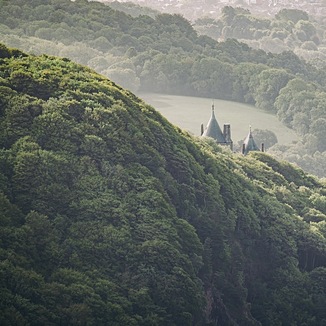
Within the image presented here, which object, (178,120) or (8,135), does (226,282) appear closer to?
(8,135)

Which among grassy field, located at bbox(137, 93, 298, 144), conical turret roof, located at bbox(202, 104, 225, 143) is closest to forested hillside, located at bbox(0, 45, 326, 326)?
conical turret roof, located at bbox(202, 104, 225, 143)

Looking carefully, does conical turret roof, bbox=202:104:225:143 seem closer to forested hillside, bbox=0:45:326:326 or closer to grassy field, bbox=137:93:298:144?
forested hillside, bbox=0:45:326:326

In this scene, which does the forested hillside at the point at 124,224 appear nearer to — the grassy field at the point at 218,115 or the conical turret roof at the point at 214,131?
the conical turret roof at the point at 214,131

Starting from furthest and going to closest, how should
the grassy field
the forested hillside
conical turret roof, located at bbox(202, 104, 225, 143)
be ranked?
the grassy field → conical turret roof, located at bbox(202, 104, 225, 143) → the forested hillside

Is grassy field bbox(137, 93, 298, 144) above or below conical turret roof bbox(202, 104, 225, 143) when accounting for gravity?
below

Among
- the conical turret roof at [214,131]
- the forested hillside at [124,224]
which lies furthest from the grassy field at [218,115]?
the forested hillside at [124,224]

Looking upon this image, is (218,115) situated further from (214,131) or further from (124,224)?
(124,224)
